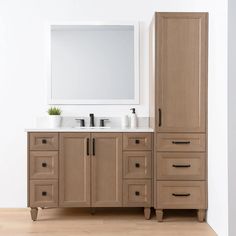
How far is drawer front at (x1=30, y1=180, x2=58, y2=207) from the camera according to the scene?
3.67m

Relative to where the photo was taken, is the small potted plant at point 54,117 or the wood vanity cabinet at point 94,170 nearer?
the wood vanity cabinet at point 94,170

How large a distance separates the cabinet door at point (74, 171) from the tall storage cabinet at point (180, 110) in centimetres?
61

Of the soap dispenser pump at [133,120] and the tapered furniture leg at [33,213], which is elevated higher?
the soap dispenser pump at [133,120]

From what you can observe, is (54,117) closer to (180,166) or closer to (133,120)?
(133,120)

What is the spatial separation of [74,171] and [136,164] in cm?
54

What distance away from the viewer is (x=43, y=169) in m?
3.68

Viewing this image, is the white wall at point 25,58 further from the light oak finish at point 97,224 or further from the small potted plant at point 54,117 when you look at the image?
the light oak finish at point 97,224

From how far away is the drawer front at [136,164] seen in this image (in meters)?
3.69

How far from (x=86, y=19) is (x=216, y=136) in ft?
5.76

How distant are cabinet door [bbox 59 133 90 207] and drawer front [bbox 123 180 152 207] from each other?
0.34 m

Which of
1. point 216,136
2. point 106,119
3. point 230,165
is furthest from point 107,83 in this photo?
point 230,165

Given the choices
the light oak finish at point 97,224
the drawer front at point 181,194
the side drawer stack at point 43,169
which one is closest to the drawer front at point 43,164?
the side drawer stack at point 43,169

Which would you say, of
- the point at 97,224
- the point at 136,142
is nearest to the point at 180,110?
the point at 136,142

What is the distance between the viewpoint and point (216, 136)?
3.35m
